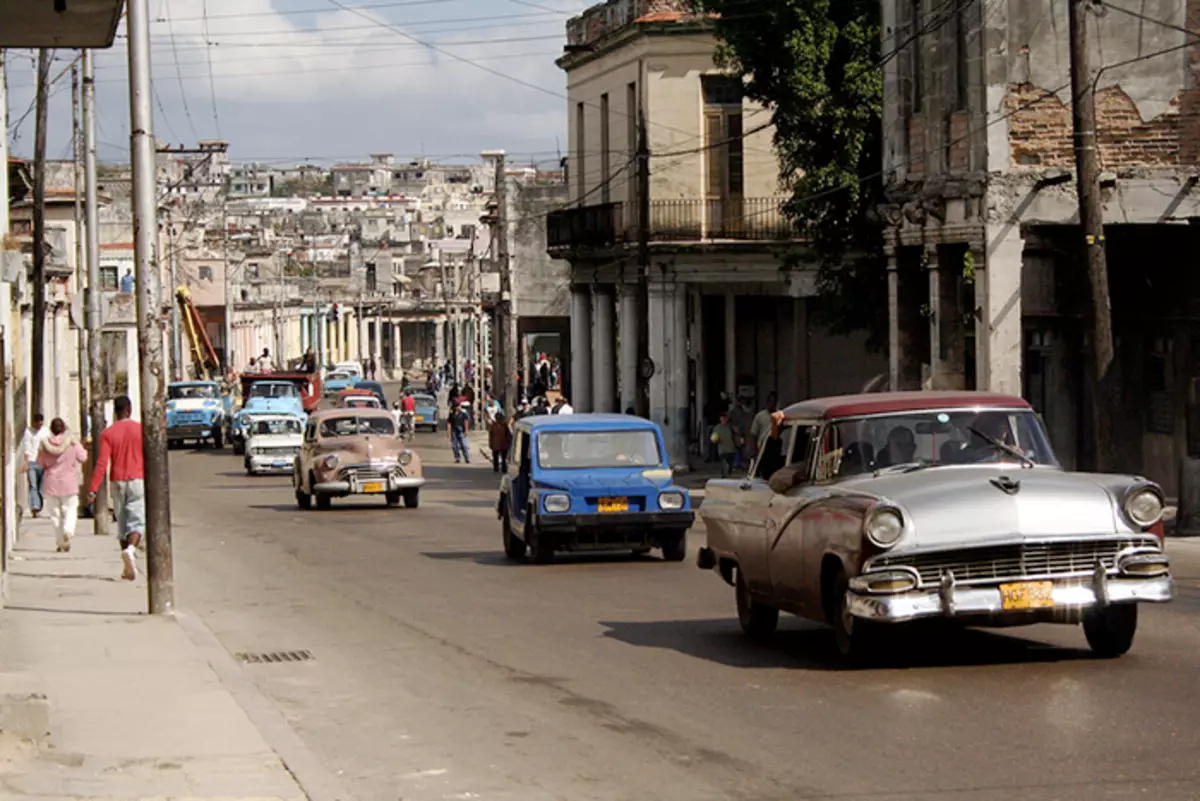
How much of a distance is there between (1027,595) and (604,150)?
42.2 meters

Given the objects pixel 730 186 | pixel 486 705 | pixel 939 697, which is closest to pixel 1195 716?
pixel 939 697

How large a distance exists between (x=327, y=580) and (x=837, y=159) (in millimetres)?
17548

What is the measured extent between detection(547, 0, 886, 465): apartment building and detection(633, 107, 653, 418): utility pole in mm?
322

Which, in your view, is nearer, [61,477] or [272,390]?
[61,477]

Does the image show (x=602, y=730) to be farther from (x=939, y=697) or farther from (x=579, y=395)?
(x=579, y=395)

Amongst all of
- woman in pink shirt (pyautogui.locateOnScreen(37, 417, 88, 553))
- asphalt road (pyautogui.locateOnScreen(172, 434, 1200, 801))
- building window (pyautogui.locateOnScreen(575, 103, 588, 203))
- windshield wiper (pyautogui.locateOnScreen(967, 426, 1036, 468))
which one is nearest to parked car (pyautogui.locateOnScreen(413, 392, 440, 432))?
building window (pyautogui.locateOnScreen(575, 103, 588, 203))

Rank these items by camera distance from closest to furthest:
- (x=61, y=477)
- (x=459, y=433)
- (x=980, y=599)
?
(x=980, y=599), (x=61, y=477), (x=459, y=433)

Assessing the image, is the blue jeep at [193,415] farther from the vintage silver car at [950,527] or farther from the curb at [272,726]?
Answer: the vintage silver car at [950,527]

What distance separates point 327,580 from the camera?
2222 cm

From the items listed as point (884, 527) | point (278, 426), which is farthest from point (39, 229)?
point (884, 527)

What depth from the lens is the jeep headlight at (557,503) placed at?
22.3 meters

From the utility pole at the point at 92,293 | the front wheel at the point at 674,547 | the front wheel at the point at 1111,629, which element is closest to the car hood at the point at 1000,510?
the front wheel at the point at 1111,629

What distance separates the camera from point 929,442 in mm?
13266

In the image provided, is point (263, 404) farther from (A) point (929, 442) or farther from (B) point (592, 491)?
(A) point (929, 442)
